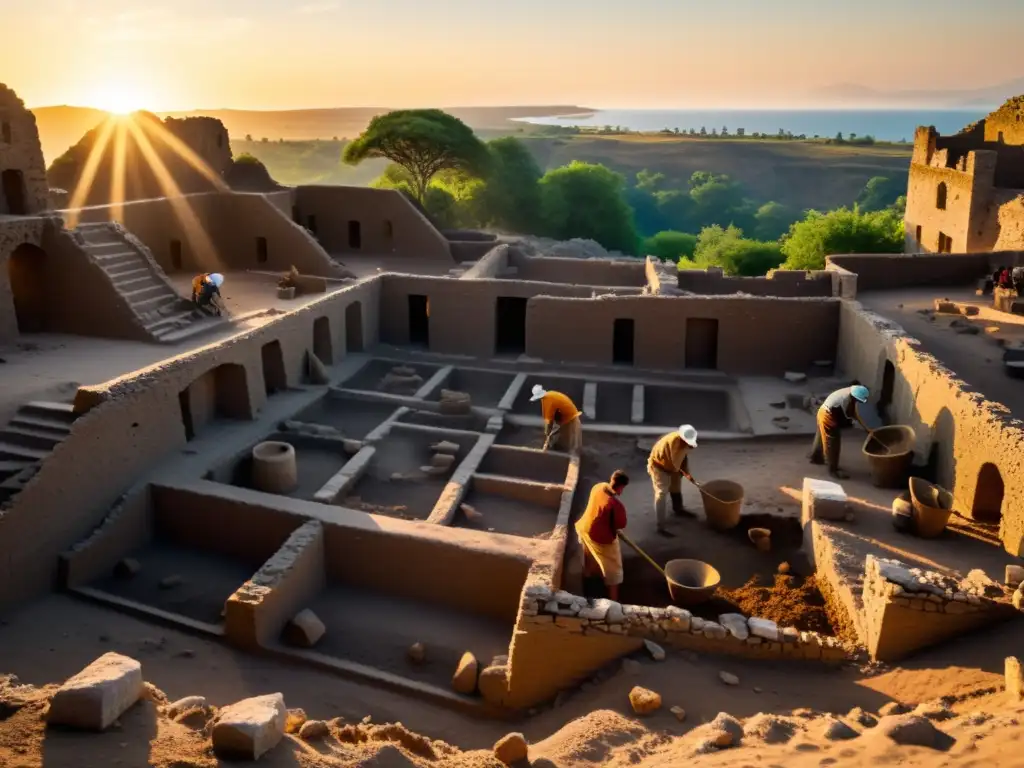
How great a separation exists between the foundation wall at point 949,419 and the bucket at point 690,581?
3303 mm

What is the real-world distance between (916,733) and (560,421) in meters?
8.10

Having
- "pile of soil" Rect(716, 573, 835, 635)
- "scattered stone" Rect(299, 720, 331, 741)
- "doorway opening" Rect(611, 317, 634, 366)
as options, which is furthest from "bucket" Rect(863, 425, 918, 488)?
"scattered stone" Rect(299, 720, 331, 741)

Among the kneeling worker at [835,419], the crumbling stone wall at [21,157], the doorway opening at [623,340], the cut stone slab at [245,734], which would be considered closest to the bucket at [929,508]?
the kneeling worker at [835,419]

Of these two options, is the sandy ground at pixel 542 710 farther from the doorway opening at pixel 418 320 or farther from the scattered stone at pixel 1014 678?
the doorway opening at pixel 418 320

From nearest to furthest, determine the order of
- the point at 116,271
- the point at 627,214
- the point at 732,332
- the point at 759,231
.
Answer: the point at 116,271, the point at 732,332, the point at 627,214, the point at 759,231

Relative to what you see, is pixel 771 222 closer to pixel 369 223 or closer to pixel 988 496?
pixel 369 223

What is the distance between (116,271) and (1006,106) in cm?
3011

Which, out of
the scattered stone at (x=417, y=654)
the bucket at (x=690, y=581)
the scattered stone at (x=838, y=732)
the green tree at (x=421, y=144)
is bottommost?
the scattered stone at (x=417, y=654)

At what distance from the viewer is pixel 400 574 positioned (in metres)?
10.4

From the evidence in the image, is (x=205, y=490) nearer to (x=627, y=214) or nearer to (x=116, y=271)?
(x=116, y=271)

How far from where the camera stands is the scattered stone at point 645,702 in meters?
6.85

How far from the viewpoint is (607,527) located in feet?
30.3

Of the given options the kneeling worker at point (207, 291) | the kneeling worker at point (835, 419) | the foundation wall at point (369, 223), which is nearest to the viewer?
the kneeling worker at point (835, 419)

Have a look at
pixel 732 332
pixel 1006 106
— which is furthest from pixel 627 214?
pixel 732 332
